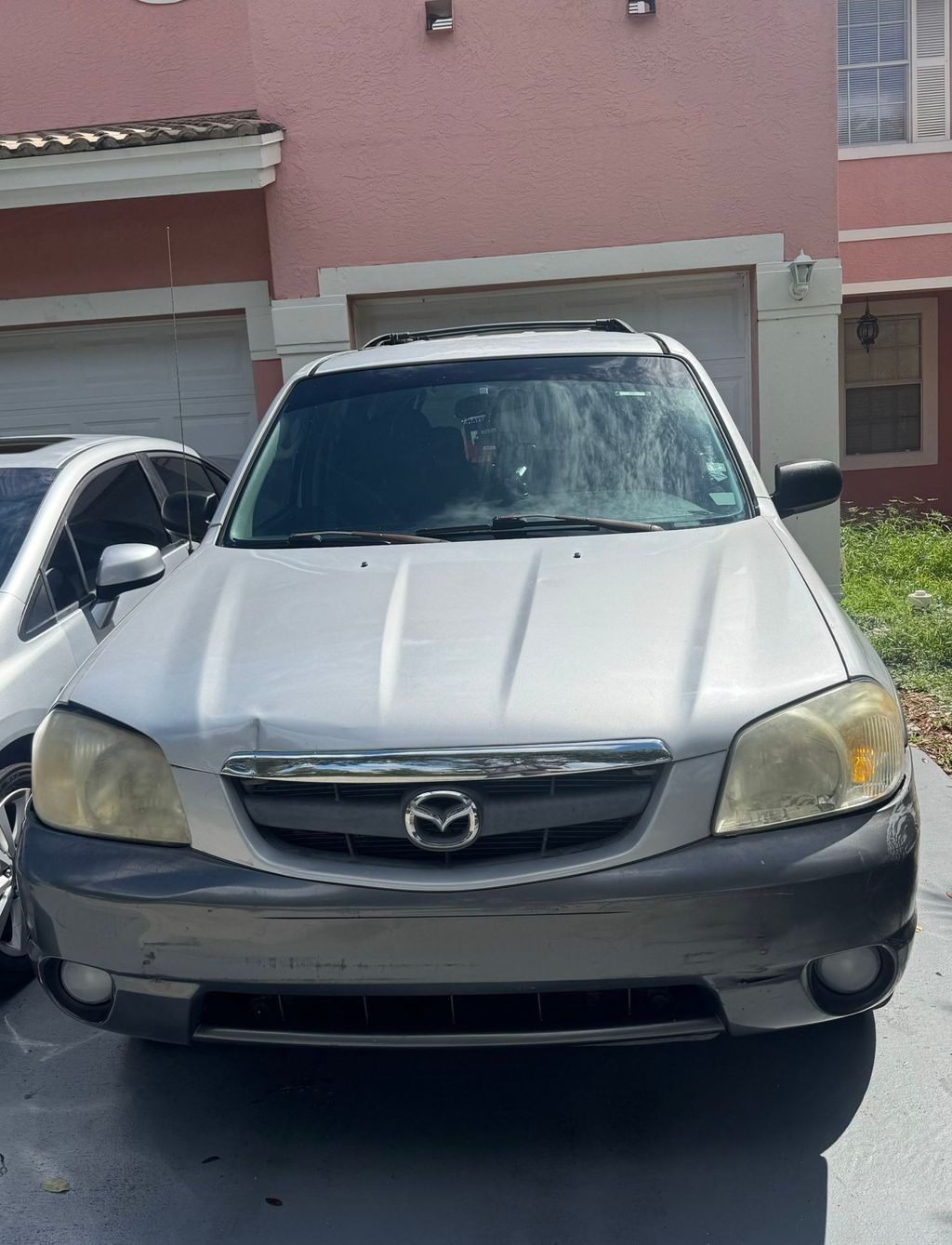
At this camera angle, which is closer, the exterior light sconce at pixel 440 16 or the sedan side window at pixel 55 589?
the sedan side window at pixel 55 589

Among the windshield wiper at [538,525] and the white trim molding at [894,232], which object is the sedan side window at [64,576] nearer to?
the windshield wiper at [538,525]

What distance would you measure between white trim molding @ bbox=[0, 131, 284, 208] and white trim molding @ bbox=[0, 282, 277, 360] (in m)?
0.86

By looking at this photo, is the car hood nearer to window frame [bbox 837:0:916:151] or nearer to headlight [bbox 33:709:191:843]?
headlight [bbox 33:709:191:843]

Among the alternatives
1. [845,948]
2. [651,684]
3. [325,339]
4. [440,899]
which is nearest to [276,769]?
[440,899]

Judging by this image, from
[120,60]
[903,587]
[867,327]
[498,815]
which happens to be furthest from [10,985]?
[867,327]

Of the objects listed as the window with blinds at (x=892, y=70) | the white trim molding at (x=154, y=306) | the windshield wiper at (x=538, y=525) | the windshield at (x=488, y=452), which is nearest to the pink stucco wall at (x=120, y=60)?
the white trim molding at (x=154, y=306)

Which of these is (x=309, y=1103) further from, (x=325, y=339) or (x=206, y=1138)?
(x=325, y=339)

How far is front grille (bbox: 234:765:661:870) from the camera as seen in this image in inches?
96.6

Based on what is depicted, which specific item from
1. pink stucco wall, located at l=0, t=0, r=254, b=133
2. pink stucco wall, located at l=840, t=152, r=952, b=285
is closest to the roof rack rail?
pink stucco wall, located at l=0, t=0, r=254, b=133

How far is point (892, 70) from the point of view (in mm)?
12422

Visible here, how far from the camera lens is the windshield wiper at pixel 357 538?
11.4 ft

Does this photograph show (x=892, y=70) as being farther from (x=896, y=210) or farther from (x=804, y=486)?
(x=804, y=486)

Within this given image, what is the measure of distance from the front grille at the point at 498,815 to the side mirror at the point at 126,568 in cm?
151

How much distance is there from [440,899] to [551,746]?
1.20 feet
